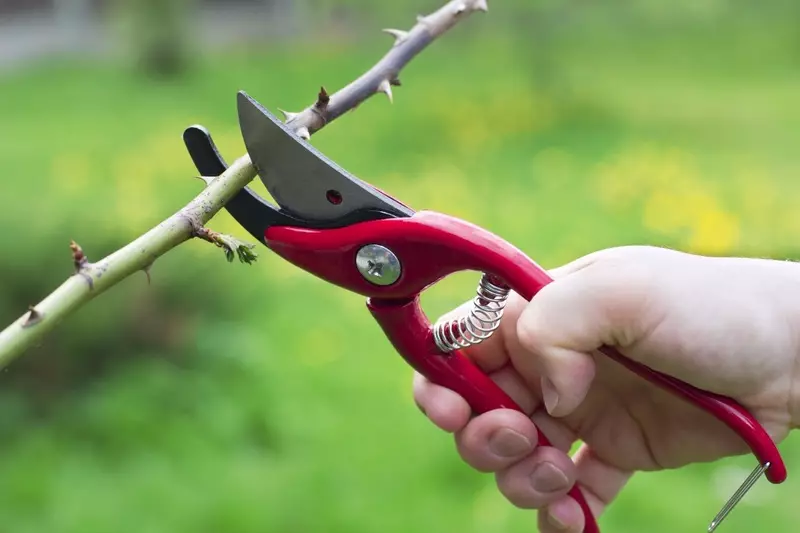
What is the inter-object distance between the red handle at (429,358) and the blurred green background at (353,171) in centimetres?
72

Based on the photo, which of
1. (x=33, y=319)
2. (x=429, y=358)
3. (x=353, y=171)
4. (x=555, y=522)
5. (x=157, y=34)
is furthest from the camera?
(x=157, y=34)

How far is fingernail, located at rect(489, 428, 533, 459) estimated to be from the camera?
2.91 ft

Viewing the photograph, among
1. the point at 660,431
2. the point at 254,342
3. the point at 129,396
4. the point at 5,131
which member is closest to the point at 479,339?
the point at 660,431

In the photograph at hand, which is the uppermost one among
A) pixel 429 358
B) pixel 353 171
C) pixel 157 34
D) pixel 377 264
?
pixel 377 264

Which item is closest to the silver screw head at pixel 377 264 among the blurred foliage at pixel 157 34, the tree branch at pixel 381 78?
the tree branch at pixel 381 78

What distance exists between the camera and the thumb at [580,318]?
0.73 m

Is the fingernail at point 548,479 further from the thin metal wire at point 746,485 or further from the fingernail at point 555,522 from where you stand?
the thin metal wire at point 746,485

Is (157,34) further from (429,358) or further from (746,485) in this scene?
(746,485)

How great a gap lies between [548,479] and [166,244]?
50 cm

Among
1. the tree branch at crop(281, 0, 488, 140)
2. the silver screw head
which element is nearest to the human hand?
the silver screw head

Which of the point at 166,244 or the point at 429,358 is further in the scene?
the point at 429,358

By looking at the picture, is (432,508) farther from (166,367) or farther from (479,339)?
(479,339)

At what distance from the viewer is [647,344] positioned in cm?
76

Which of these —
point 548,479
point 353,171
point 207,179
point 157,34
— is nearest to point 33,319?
point 207,179
